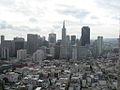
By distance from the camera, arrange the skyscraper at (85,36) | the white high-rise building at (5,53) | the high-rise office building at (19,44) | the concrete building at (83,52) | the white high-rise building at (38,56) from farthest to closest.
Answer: the skyscraper at (85,36) < the high-rise office building at (19,44) < the concrete building at (83,52) < the white high-rise building at (5,53) < the white high-rise building at (38,56)

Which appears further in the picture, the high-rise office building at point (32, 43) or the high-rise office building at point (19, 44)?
the high-rise office building at point (32, 43)

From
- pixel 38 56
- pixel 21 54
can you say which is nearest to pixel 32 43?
pixel 21 54

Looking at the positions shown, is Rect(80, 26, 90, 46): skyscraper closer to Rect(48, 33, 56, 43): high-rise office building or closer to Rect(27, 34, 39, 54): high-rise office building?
Rect(48, 33, 56, 43): high-rise office building

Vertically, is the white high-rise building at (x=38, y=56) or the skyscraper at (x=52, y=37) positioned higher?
the skyscraper at (x=52, y=37)

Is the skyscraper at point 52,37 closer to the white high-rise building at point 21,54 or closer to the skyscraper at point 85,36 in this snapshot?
the skyscraper at point 85,36

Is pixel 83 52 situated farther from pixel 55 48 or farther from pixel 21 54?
pixel 21 54

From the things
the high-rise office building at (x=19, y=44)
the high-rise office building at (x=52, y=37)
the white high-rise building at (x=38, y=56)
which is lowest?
the white high-rise building at (x=38, y=56)

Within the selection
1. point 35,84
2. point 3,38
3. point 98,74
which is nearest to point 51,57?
point 3,38

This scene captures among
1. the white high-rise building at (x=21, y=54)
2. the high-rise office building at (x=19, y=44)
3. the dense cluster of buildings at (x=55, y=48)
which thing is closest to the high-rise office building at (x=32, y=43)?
the dense cluster of buildings at (x=55, y=48)

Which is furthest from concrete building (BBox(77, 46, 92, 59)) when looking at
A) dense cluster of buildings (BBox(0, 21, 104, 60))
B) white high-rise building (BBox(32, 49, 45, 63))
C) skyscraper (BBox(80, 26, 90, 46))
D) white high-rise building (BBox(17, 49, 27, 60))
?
white high-rise building (BBox(17, 49, 27, 60))
